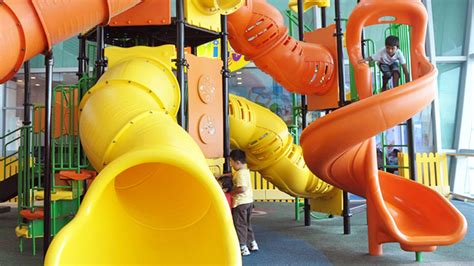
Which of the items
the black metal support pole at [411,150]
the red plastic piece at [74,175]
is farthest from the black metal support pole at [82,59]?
the black metal support pole at [411,150]

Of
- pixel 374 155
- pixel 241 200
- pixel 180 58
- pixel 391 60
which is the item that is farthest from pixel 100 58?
pixel 391 60

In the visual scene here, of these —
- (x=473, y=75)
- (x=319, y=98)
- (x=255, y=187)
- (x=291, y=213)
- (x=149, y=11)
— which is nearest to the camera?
(x=149, y=11)

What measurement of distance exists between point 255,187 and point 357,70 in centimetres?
534

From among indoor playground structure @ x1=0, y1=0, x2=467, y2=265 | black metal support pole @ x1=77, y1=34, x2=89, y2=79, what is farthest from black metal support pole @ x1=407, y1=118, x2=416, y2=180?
black metal support pole @ x1=77, y1=34, x2=89, y2=79

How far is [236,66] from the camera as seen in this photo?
30.6ft

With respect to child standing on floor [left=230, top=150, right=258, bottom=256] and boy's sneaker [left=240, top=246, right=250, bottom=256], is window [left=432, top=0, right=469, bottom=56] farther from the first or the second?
boy's sneaker [left=240, top=246, right=250, bottom=256]

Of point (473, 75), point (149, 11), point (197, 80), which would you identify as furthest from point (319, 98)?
point (473, 75)

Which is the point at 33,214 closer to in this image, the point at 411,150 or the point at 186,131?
the point at 186,131

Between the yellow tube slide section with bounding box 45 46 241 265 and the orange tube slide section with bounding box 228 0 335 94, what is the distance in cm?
227

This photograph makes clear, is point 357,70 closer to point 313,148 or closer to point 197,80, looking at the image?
point 313,148

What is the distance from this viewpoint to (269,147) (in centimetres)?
540

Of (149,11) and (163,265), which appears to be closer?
(163,265)

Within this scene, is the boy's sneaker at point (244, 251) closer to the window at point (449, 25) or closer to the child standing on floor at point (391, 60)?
the child standing on floor at point (391, 60)

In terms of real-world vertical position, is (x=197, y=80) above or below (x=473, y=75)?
below
